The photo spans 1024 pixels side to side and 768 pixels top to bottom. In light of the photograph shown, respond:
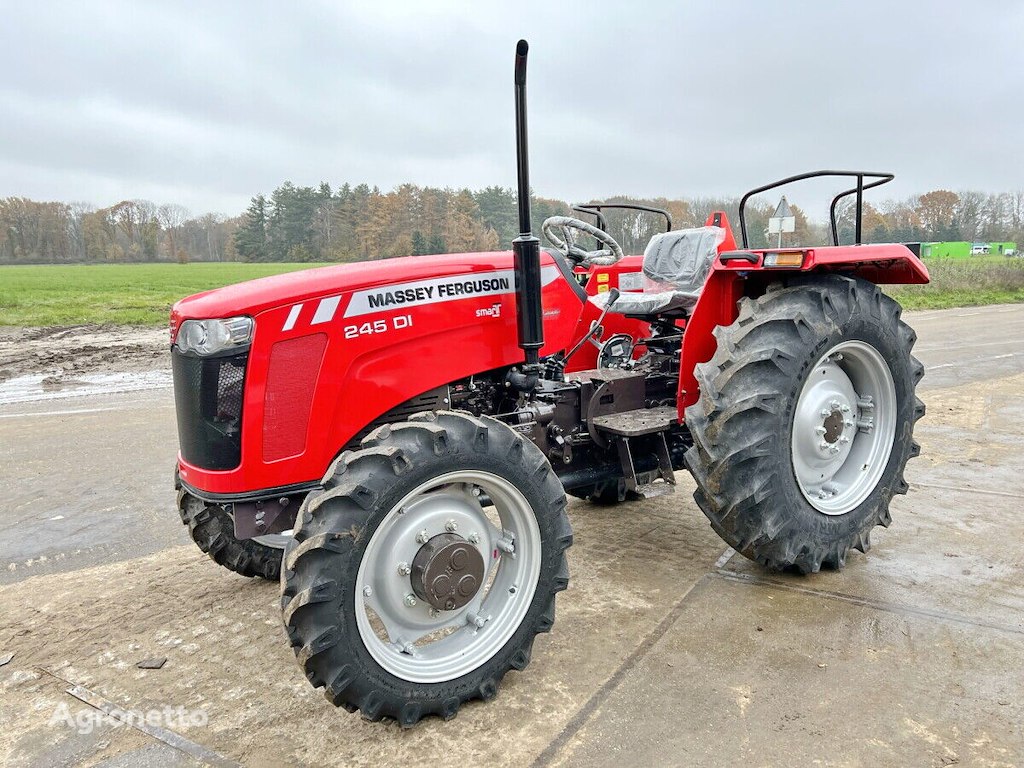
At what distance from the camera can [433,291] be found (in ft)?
8.96

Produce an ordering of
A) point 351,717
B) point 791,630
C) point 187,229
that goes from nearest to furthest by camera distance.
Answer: point 351,717 → point 791,630 → point 187,229

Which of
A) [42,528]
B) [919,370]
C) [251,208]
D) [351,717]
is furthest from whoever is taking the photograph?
[251,208]

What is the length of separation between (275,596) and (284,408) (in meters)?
1.17

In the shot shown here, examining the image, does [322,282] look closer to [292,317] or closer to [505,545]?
[292,317]

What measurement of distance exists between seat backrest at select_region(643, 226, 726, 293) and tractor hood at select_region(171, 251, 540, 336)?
1.49 metres

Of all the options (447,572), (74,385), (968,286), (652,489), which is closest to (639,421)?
(652,489)

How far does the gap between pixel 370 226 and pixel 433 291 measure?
1722 cm

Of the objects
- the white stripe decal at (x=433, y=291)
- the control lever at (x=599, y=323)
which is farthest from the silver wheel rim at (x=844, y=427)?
the white stripe decal at (x=433, y=291)

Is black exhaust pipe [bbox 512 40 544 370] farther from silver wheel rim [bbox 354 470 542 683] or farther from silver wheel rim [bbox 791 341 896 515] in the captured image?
silver wheel rim [bbox 791 341 896 515]

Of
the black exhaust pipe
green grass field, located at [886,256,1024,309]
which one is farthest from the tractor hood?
green grass field, located at [886,256,1024,309]

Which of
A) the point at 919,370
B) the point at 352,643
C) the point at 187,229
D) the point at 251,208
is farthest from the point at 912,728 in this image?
the point at 187,229

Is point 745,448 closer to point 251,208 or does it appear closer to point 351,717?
point 351,717

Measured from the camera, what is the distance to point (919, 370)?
3.71 meters

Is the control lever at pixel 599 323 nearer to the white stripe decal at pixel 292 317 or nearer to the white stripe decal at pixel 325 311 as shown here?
the white stripe decal at pixel 325 311
